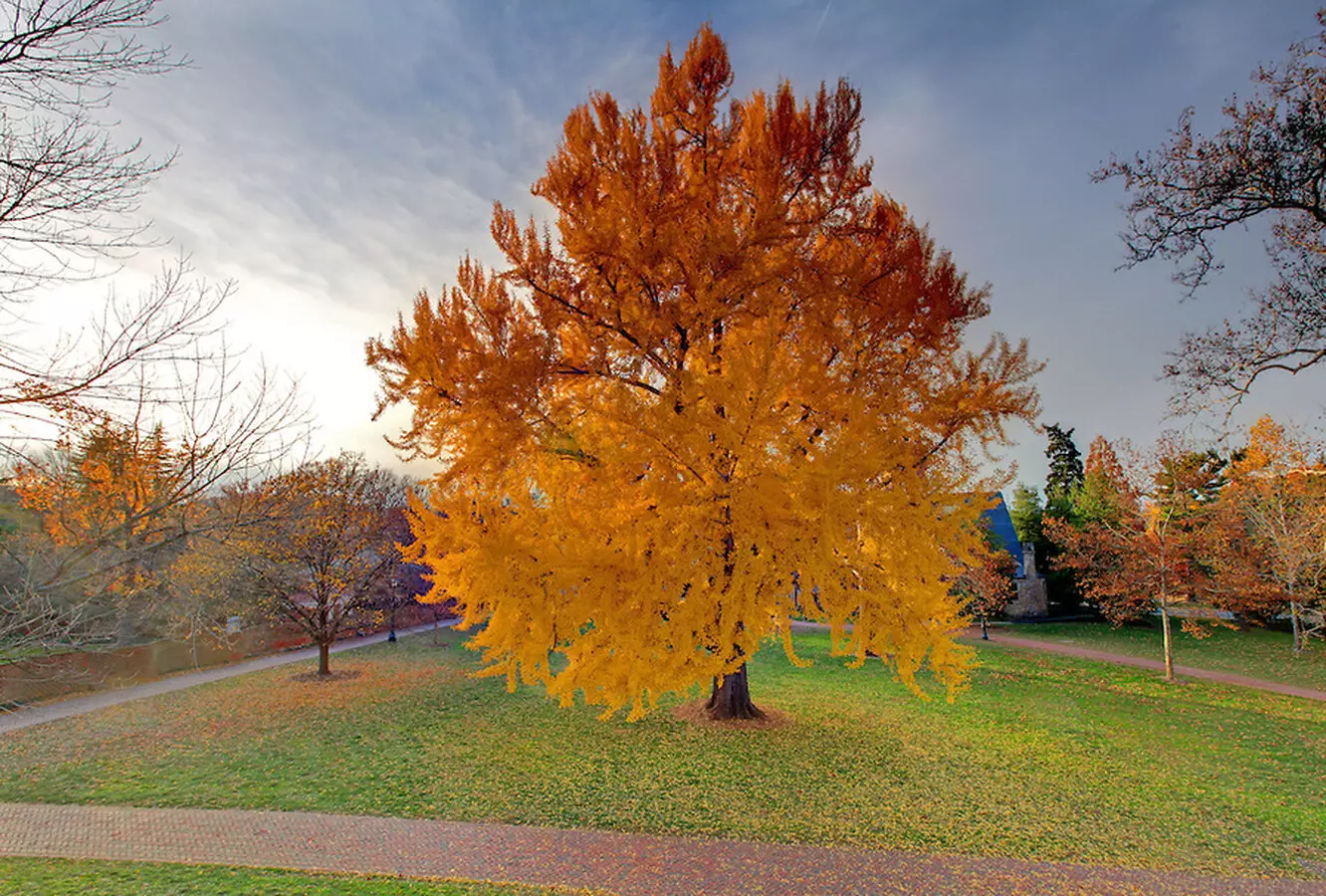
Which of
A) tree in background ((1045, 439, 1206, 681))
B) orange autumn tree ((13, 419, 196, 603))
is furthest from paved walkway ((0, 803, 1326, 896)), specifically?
tree in background ((1045, 439, 1206, 681))

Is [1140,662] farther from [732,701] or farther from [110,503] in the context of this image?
[110,503]

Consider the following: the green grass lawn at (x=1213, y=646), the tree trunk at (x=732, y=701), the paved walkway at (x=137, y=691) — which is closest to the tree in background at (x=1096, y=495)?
the green grass lawn at (x=1213, y=646)

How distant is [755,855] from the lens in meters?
6.31

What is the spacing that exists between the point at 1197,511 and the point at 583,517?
22981mm

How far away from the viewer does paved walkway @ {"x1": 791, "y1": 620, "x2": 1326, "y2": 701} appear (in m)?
15.5

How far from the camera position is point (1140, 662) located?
19.3 metres

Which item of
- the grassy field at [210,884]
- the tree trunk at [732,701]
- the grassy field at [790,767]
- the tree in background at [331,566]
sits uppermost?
the tree in background at [331,566]

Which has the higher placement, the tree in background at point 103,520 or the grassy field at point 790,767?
the tree in background at point 103,520

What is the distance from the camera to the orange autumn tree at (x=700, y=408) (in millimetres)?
7176

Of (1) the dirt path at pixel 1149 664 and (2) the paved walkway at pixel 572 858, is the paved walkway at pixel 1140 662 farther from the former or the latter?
(2) the paved walkway at pixel 572 858

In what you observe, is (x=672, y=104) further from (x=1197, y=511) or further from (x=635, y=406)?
(x=1197, y=511)

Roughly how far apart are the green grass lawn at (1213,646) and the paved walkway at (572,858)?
16.2 m

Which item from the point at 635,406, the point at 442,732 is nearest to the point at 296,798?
the point at 442,732

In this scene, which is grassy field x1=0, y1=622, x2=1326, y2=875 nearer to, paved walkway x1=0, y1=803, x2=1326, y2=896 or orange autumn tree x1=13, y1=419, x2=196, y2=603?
paved walkway x1=0, y1=803, x2=1326, y2=896
